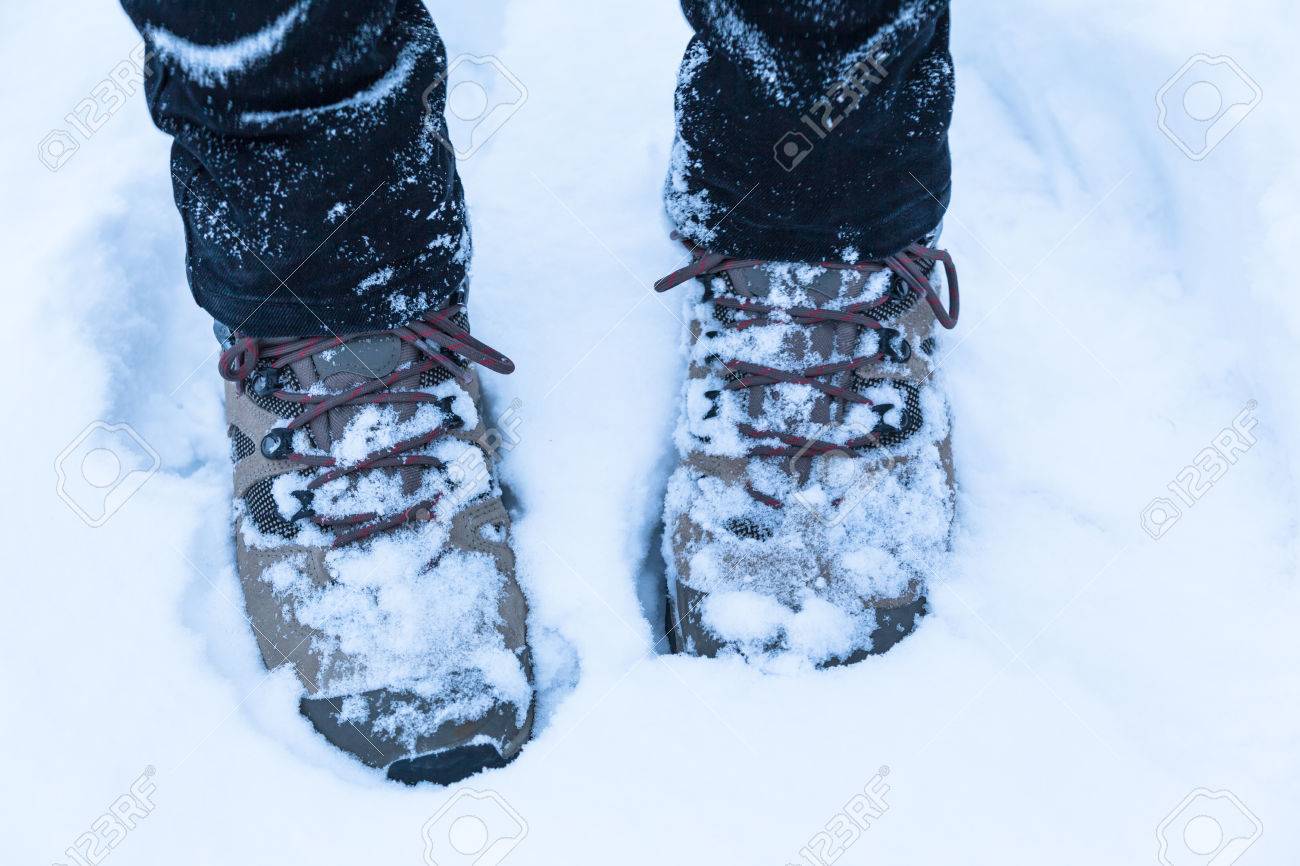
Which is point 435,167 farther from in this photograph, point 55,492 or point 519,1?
point 519,1

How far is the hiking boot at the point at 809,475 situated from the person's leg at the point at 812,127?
61mm

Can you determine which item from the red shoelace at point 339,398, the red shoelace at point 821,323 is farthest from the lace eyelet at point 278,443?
the red shoelace at point 821,323

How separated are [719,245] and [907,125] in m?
0.26

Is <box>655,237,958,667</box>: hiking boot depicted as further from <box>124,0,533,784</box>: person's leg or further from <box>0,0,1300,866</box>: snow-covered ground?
<box>124,0,533,784</box>: person's leg

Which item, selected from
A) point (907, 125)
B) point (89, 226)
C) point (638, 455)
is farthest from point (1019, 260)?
point (89, 226)

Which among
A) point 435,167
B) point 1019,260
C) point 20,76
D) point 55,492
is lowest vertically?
point 55,492

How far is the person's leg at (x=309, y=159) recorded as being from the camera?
2.52 ft

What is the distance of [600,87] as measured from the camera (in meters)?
1.53

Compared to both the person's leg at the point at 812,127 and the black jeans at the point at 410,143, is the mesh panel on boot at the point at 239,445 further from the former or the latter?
the person's leg at the point at 812,127

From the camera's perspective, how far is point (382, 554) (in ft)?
3.43

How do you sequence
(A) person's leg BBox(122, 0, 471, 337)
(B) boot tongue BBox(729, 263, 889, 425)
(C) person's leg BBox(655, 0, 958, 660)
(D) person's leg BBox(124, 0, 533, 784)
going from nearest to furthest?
(A) person's leg BBox(122, 0, 471, 337)
(D) person's leg BBox(124, 0, 533, 784)
(C) person's leg BBox(655, 0, 958, 660)
(B) boot tongue BBox(729, 263, 889, 425)

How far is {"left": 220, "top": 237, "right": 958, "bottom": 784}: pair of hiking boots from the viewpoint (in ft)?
3.39

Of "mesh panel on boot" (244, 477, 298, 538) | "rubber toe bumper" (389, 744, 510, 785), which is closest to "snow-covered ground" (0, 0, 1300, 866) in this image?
"rubber toe bumper" (389, 744, 510, 785)

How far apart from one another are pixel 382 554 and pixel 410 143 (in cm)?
45
